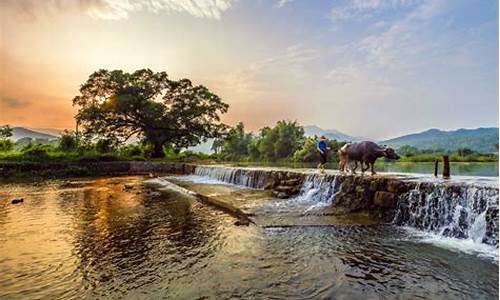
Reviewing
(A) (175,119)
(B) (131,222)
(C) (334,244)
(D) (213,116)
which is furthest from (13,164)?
(C) (334,244)

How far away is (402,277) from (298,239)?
2201mm

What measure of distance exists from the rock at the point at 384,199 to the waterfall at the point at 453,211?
202 mm

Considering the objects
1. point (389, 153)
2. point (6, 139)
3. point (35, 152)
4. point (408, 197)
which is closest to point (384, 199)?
point (408, 197)

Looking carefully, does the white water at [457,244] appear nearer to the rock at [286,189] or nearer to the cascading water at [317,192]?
the cascading water at [317,192]

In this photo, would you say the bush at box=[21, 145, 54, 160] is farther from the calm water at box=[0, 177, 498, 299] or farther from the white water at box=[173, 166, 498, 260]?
the white water at box=[173, 166, 498, 260]

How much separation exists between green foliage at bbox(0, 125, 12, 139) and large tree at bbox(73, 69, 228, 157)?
9.88m

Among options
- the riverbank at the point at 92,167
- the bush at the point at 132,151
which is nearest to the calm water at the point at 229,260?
the riverbank at the point at 92,167

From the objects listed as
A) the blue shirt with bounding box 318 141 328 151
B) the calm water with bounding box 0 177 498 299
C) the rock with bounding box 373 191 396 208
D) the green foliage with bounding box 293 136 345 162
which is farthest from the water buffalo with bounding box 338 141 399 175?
the green foliage with bounding box 293 136 345 162

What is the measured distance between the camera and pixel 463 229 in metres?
6.51

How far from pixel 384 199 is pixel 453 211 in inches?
66.7

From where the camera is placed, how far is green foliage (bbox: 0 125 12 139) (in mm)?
33144

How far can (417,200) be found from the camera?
7.60 meters

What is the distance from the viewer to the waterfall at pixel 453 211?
615 centimetres

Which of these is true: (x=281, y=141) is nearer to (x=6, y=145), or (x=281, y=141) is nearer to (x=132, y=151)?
(x=132, y=151)
